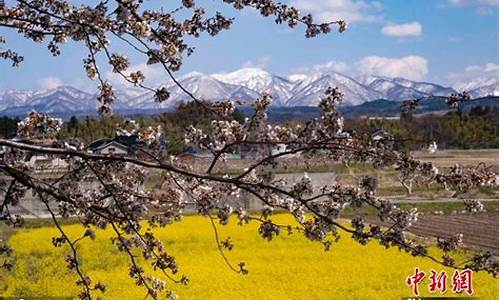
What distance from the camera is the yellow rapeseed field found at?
11.9 m

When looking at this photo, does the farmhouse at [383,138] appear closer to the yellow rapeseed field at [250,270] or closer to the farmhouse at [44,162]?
the farmhouse at [44,162]

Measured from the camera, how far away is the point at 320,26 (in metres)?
3.84

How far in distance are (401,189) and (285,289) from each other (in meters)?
23.0

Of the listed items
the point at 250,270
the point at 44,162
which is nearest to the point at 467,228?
the point at 250,270

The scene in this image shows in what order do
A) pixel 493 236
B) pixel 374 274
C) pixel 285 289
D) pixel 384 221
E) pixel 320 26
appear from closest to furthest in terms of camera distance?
pixel 384 221 < pixel 320 26 < pixel 285 289 < pixel 374 274 < pixel 493 236

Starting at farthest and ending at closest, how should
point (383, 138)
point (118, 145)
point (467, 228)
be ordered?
1. point (467, 228)
2. point (118, 145)
3. point (383, 138)

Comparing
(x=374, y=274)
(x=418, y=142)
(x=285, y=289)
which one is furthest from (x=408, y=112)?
(x=374, y=274)

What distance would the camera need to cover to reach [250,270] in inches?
576

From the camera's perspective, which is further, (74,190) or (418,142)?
(74,190)

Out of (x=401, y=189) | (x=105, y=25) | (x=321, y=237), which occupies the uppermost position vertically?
(x=105, y=25)

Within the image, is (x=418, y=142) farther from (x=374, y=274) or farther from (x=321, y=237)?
(x=374, y=274)

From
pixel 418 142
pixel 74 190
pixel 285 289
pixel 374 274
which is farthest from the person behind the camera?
pixel 374 274

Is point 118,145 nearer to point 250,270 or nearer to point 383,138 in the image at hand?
point 383,138

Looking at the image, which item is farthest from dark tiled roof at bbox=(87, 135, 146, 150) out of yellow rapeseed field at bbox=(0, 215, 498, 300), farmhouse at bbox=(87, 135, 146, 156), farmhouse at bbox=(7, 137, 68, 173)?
yellow rapeseed field at bbox=(0, 215, 498, 300)
